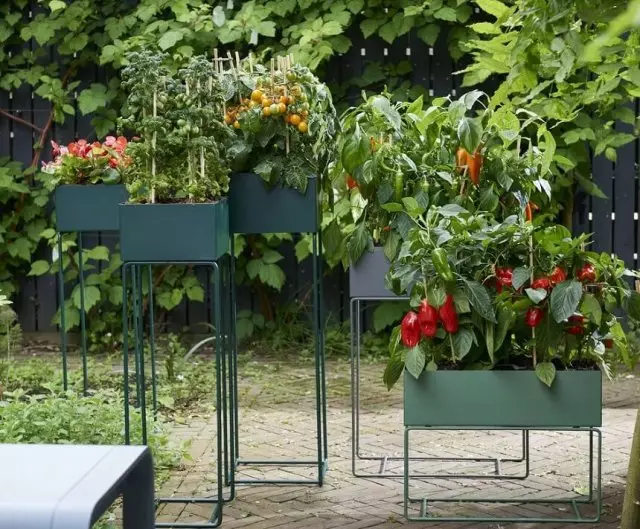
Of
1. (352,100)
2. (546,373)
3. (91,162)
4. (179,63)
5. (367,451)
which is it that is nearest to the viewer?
(546,373)

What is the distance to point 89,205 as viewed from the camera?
204 inches

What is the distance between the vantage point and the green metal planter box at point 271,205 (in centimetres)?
444

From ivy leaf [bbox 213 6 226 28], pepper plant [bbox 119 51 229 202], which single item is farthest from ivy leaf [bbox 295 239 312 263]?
pepper plant [bbox 119 51 229 202]

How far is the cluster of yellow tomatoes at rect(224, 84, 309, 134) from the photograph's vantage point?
4355 mm

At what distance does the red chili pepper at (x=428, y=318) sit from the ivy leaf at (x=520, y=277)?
0.27 m

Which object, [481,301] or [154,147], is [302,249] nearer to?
[154,147]

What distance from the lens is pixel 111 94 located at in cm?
777

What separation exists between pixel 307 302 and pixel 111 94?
183 cm

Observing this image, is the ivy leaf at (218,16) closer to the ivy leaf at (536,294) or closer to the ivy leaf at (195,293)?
the ivy leaf at (195,293)

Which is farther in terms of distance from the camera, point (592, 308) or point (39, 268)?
point (39, 268)

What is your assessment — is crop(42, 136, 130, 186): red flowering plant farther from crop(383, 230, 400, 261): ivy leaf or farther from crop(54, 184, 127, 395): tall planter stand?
crop(383, 230, 400, 261): ivy leaf

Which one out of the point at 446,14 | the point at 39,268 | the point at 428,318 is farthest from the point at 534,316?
the point at 39,268

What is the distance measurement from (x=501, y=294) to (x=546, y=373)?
0.30 meters

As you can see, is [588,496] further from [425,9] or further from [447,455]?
[425,9]
